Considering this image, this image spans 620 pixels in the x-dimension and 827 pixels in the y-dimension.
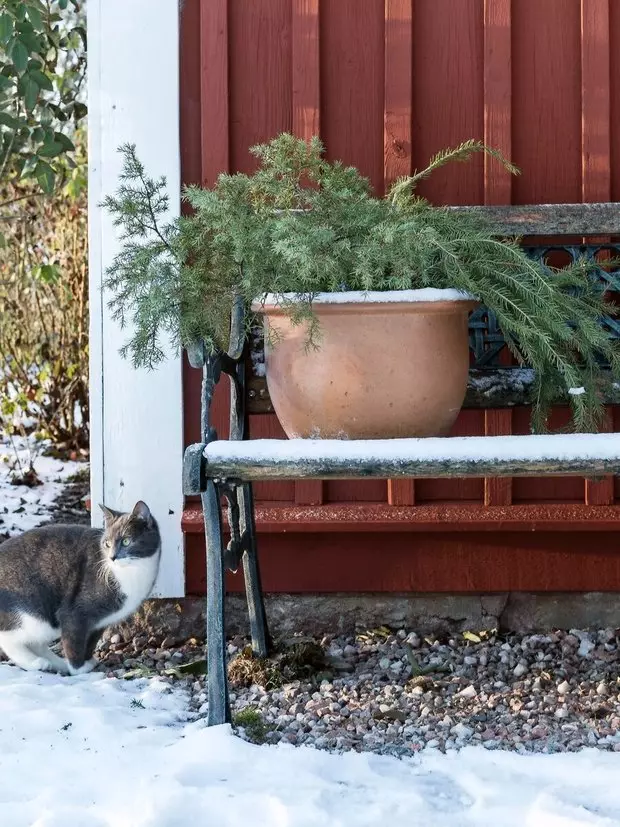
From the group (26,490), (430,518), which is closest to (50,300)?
(26,490)

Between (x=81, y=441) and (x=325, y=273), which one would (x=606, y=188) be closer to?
(x=325, y=273)

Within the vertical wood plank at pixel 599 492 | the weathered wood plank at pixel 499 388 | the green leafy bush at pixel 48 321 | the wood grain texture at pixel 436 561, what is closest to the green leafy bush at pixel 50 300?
the green leafy bush at pixel 48 321

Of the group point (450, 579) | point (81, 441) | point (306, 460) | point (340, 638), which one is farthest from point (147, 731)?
point (81, 441)

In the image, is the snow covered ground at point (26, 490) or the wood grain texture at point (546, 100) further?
the snow covered ground at point (26, 490)

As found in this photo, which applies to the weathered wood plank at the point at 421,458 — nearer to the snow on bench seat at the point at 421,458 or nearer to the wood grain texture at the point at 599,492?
the snow on bench seat at the point at 421,458

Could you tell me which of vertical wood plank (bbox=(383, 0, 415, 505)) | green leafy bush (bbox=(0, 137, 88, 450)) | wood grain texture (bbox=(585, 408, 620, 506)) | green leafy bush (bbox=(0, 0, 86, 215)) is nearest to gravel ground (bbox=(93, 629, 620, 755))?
wood grain texture (bbox=(585, 408, 620, 506))

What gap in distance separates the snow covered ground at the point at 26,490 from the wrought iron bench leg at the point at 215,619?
7.79 feet

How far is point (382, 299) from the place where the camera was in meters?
2.54

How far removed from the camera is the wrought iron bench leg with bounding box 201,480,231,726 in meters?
2.61

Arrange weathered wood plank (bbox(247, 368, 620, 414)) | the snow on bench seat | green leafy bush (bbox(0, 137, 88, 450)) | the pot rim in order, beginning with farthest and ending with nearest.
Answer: green leafy bush (bbox(0, 137, 88, 450)), weathered wood plank (bbox(247, 368, 620, 414)), the pot rim, the snow on bench seat

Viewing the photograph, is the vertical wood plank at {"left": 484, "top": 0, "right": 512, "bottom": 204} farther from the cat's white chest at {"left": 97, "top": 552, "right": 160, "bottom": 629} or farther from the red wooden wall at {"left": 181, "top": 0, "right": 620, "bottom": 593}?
the cat's white chest at {"left": 97, "top": 552, "right": 160, "bottom": 629}

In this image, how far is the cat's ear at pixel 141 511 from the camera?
3.32m

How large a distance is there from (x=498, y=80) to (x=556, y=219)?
55 cm

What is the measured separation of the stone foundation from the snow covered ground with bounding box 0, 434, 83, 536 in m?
1.41
